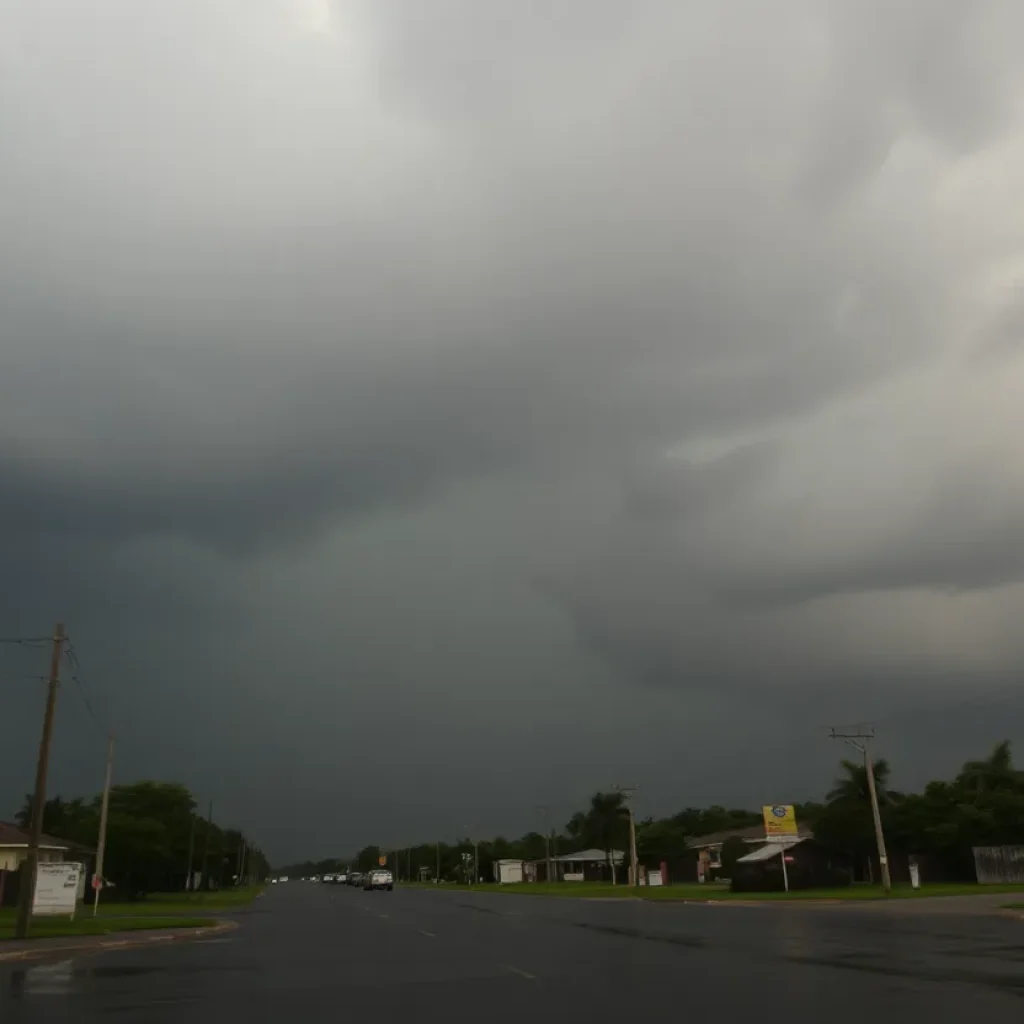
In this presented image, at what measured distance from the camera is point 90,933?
37.2 m

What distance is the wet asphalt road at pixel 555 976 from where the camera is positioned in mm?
15156

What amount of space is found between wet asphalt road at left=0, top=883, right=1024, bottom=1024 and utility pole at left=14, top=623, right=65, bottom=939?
5.07 m

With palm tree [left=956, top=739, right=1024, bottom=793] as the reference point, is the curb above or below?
below

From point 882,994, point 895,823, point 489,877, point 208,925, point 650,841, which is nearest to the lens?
point 882,994

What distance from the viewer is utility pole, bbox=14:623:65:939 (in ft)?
113

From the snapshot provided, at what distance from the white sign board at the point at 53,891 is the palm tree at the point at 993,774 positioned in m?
80.3

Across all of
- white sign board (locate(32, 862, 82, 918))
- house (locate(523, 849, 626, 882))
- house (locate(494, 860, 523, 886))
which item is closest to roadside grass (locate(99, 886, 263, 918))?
white sign board (locate(32, 862, 82, 918))

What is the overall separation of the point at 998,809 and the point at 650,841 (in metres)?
40.3

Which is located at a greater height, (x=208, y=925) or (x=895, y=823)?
(x=895, y=823)

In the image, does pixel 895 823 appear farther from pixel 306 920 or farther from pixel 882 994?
pixel 882 994

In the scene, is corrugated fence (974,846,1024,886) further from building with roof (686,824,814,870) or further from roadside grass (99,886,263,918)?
roadside grass (99,886,263,918)

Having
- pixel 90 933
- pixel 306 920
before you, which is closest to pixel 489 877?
pixel 306 920

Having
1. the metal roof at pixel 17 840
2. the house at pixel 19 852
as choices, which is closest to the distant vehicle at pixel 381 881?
the house at pixel 19 852

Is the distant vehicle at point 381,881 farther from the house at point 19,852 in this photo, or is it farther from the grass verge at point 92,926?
the grass verge at point 92,926
